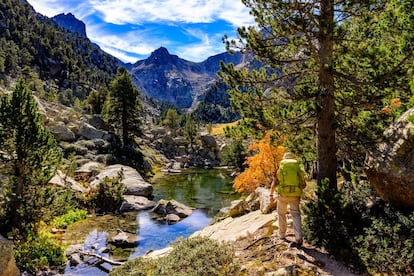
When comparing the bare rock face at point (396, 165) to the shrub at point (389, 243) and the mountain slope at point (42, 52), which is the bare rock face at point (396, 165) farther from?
the mountain slope at point (42, 52)

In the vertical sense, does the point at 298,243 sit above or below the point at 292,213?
below

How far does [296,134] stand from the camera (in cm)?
1223

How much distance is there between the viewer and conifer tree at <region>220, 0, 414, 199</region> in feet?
33.4

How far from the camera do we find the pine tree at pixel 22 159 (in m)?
17.7

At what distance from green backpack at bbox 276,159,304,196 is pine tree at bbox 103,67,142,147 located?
48069 millimetres

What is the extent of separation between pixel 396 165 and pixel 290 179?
2.75 m

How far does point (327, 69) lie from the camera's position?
10.2 metres

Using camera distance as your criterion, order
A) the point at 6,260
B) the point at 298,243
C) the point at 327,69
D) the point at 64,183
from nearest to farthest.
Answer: the point at 298,243 < the point at 327,69 < the point at 6,260 < the point at 64,183

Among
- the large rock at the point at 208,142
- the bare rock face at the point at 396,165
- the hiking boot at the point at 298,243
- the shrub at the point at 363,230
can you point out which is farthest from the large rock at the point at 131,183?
the large rock at the point at 208,142

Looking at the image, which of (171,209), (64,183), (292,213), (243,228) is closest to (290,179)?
(292,213)

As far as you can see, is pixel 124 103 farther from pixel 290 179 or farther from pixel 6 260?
pixel 290 179

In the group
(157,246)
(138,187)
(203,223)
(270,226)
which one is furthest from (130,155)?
(270,226)

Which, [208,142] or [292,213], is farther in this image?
[208,142]

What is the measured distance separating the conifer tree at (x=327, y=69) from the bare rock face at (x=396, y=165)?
1.12 m
